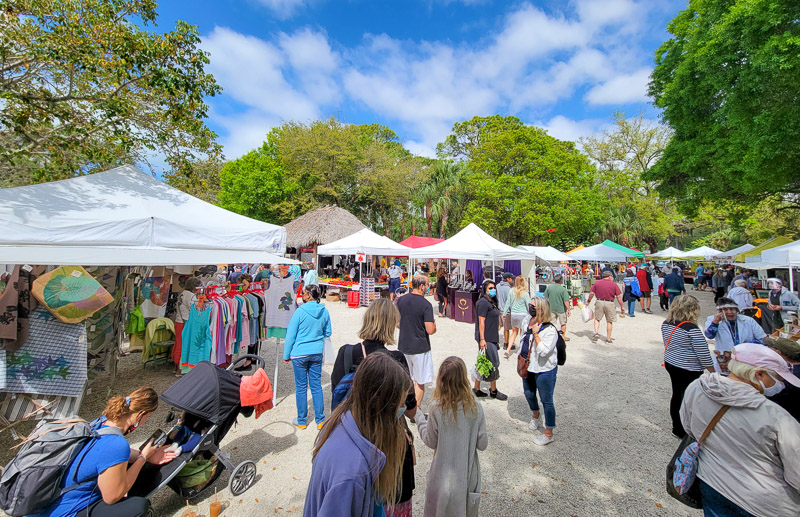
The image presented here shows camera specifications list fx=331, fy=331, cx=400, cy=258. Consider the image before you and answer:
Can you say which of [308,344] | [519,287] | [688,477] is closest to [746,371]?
[688,477]

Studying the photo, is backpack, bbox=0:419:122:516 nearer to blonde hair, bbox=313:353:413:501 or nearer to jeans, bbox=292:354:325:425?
blonde hair, bbox=313:353:413:501

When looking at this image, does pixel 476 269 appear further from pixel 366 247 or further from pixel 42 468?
pixel 42 468

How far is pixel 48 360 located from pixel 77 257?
1.09 meters

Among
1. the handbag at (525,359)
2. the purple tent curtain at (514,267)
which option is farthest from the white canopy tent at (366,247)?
the handbag at (525,359)

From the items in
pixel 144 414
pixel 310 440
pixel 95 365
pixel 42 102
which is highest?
pixel 42 102

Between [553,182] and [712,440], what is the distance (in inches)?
1074

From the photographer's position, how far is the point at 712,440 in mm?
1978

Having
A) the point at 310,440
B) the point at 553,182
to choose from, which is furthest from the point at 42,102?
the point at 553,182

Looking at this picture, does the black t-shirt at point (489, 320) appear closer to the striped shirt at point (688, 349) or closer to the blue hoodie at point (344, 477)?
the striped shirt at point (688, 349)

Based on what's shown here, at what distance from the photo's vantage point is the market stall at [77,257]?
307 centimetres

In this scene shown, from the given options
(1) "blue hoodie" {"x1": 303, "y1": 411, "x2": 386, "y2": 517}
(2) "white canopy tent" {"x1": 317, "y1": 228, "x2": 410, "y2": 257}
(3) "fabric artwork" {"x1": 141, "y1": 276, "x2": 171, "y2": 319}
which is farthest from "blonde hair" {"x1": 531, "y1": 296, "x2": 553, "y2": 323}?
(2) "white canopy tent" {"x1": 317, "y1": 228, "x2": 410, "y2": 257}

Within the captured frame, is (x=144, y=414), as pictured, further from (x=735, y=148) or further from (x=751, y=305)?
(x=735, y=148)

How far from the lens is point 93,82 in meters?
5.81

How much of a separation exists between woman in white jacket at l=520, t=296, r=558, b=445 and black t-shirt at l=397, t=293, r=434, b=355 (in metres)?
1.17
